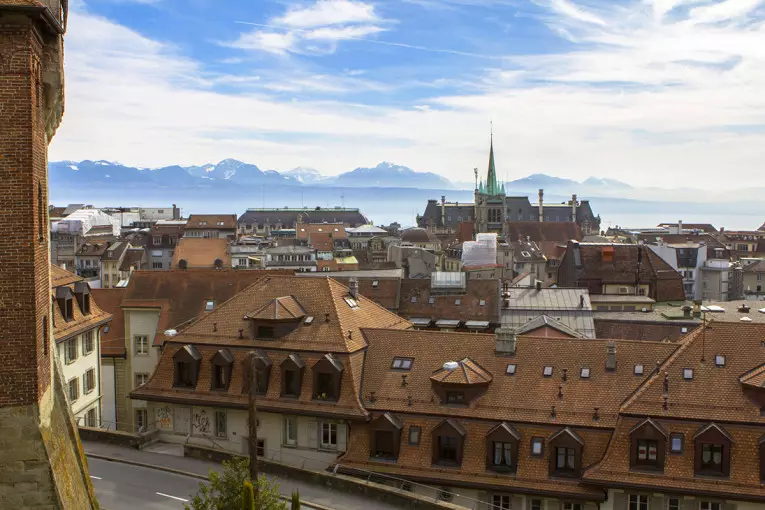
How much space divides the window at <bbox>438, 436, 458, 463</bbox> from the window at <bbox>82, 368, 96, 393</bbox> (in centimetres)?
2090

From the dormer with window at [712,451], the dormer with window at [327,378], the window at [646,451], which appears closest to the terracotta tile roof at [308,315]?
the dormer with window at [327,378]

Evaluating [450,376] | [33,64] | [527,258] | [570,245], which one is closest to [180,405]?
[450,376]

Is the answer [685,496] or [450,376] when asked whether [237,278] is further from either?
[685,496]

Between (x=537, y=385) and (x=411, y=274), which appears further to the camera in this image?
(x=411, y=274)

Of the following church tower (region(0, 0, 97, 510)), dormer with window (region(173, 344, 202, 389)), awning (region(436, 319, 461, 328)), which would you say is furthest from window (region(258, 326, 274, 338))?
church tower (region(0, 0, 97, 510))

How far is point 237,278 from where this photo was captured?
54.1 metres

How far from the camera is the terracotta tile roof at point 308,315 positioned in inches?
1425

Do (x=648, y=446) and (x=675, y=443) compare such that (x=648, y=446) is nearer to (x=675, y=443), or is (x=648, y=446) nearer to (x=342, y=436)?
(x=675, y=443)

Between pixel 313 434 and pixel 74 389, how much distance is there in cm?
1423

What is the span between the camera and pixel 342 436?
34.1 meters

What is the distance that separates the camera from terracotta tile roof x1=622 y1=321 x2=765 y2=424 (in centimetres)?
2944

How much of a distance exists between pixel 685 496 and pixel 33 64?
81.8 feet

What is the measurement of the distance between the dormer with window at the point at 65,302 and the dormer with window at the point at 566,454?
2501 cm

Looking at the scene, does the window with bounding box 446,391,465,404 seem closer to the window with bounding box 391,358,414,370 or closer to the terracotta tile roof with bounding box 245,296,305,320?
the window with bounding box 391,358,414,370
